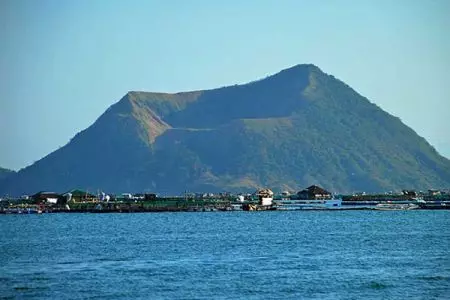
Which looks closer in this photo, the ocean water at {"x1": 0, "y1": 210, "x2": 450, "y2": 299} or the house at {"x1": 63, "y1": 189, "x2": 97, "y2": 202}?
the ocean water at {"x1": 0, "y1": 210, "x2": 450, "y2": 299}

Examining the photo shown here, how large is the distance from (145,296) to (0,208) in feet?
433

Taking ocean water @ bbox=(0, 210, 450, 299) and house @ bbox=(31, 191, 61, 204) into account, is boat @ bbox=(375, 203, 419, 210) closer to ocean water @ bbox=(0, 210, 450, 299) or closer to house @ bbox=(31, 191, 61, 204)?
house @ bbox=(31, 191, 61, 204)

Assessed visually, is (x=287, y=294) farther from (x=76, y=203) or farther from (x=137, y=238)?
(x=76, y=203)

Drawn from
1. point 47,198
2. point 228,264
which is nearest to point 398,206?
point 47,198

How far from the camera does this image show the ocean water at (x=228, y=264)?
50.4m

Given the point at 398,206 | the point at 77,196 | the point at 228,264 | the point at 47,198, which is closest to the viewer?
the point at 228,264

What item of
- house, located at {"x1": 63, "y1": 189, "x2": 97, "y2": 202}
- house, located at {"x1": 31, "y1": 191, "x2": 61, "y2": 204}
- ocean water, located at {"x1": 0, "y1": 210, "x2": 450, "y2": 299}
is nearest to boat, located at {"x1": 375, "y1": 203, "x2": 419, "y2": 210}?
house, located at {"x1": 63, "y1": 189, "x2": 97, "y2": 202}

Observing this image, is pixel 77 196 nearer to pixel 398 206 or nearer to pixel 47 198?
pixel 47 198

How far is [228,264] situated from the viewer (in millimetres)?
62500

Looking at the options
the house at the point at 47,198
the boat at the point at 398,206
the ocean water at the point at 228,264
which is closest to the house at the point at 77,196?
the house at the point at 47,198

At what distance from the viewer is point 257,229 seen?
104 meters

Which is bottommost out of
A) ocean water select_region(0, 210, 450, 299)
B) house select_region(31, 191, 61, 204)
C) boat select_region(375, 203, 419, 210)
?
ocean water select_region(0, 210, 450, 299)

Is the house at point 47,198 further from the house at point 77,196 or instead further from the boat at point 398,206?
the boat at point 398,206

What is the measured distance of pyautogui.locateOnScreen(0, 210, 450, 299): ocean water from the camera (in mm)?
50375
